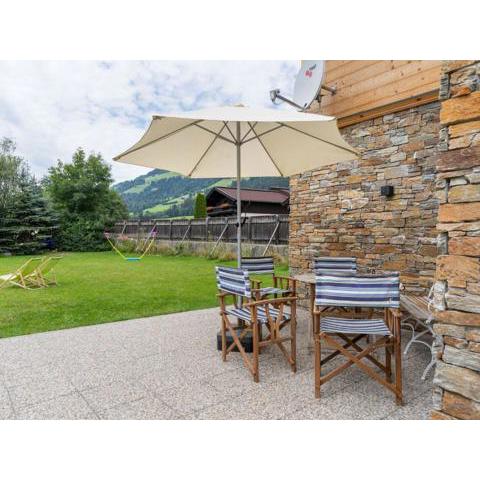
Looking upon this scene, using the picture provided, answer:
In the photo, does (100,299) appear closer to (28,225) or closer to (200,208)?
(28,225)

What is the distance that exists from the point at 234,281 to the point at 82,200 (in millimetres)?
22994

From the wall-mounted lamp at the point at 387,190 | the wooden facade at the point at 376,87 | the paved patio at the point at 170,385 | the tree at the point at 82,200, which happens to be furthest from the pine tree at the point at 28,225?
the wall-mounted lamp at the point at 387,190

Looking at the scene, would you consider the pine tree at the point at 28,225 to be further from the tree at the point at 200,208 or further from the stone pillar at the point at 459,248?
the stone pillar at the point at 459,248

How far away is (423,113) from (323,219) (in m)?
2.02

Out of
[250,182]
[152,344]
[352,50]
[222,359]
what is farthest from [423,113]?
[250,182]

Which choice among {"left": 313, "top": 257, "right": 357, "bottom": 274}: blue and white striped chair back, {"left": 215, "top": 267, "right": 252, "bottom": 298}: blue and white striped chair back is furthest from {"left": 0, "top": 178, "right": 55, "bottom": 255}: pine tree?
{"left": 215, "top": 267, "right": 252, "bottom": 298}: blue and white striped chair back

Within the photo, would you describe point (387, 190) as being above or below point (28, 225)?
above

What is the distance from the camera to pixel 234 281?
3.30 metres

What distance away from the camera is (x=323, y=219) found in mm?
5754

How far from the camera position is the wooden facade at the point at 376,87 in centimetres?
439

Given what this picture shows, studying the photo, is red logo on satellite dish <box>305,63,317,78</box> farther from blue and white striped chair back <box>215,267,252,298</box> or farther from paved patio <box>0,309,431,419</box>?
paved patio <box>0,309,431,419</box>

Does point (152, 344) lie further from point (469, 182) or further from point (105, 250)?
point (105, 250)

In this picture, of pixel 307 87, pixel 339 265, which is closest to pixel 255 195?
pixel 307 87

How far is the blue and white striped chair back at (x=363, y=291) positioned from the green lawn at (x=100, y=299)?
363 cm
